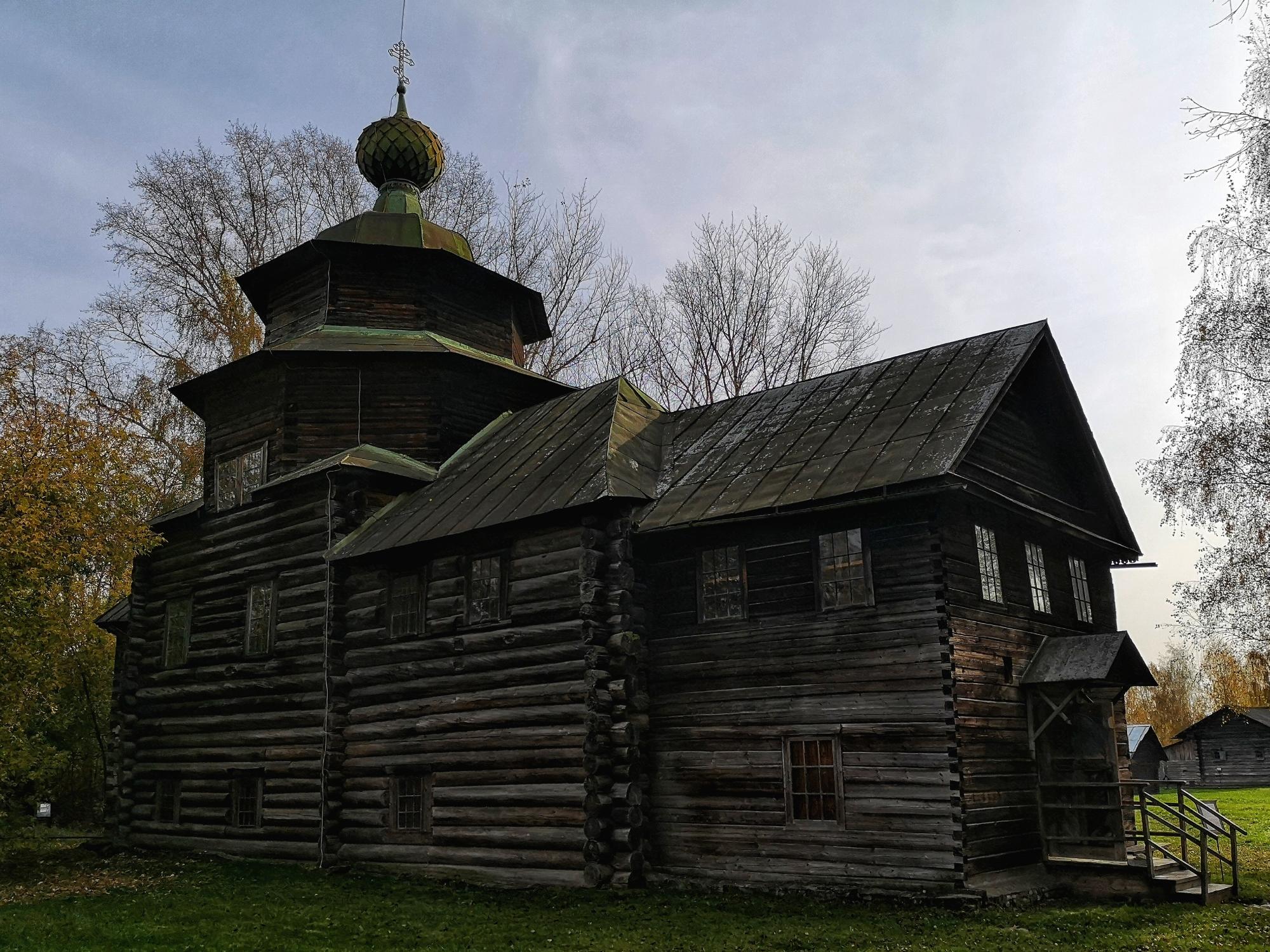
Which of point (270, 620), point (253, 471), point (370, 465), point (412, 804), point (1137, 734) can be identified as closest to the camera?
point (412, 804)

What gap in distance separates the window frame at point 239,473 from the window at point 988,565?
13258 mm

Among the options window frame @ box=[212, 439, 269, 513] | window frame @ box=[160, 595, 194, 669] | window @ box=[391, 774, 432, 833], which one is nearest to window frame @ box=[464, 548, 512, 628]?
window @ box=[391, 774, 432, 833]

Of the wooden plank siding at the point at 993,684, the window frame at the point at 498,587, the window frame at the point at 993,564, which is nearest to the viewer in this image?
the wooden plank siding at the point at 993,684

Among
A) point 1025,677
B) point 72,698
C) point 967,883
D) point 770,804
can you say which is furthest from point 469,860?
point 72,698

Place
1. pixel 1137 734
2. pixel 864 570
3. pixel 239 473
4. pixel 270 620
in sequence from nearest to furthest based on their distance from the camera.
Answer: pixel 864 570
pixel 270 620
pixel 239 473
pixel 1137 734

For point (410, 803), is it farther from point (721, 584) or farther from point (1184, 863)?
point (1184, 863)

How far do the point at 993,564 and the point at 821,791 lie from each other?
4.07 metres

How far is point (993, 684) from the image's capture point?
15.0 meters

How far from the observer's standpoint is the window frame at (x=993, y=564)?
15.4 m

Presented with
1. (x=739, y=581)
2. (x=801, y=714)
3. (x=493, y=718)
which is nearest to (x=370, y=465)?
(x=493, y=718)

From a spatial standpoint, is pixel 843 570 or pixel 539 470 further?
pixel 539 470

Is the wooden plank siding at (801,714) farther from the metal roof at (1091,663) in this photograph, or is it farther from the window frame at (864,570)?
the metal roof at (1091,663)

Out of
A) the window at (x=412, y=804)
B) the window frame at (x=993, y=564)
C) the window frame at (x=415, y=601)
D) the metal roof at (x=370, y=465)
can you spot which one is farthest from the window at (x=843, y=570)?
the metal roof at (x=370, y=465)

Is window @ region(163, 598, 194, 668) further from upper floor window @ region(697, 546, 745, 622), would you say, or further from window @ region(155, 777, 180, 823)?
upper floor window @ region(697, 546, 745, 622)
